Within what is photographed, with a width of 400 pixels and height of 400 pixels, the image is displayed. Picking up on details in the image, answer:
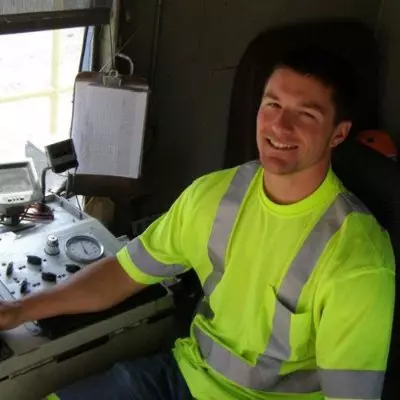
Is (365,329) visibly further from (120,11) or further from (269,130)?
(120,11)

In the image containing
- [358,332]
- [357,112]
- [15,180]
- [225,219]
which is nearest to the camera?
[358,332]

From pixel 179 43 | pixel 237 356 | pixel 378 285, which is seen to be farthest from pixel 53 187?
pixel 378 285

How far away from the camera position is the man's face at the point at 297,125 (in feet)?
4.48

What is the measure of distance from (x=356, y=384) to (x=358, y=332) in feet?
0.34

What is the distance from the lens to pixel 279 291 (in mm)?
1392

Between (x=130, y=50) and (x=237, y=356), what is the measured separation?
2.84 ft

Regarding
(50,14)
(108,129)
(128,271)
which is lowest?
(128,271)

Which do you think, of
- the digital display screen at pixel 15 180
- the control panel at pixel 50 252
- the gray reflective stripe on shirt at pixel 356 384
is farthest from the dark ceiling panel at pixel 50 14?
the gray reflective stripe on shirt at pixel 356 384

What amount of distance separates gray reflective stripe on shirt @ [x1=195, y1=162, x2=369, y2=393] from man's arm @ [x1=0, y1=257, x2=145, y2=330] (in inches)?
7.9

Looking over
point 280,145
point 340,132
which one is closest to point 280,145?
point 280,145

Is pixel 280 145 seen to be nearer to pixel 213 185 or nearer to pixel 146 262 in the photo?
pixel 213 185

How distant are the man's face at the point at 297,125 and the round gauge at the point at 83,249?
520mm

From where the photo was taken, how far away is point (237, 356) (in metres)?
1.47

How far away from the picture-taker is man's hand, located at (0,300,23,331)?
1442 mm
